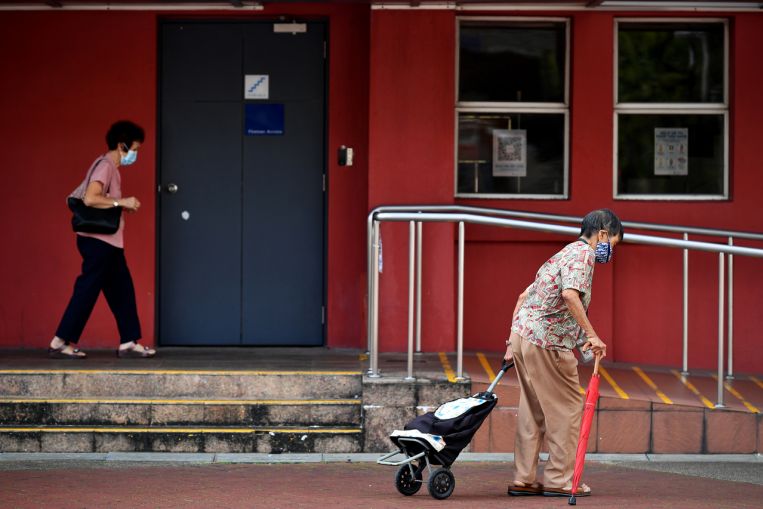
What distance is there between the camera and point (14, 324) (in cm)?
1038

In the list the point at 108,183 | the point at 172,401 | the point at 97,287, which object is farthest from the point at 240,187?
the point at 172,401

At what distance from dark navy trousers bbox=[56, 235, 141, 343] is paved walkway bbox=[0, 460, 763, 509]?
1.45 m

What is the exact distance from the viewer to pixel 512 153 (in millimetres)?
10406

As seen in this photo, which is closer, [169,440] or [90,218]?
[169,440]

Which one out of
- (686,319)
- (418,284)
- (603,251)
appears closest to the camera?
(603,251)

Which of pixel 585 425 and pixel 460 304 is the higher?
pixel 460 304

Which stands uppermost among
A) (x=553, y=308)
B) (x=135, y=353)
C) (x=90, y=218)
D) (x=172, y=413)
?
(x=90, y=218)

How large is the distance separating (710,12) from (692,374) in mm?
2922

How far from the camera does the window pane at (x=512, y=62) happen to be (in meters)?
10.4

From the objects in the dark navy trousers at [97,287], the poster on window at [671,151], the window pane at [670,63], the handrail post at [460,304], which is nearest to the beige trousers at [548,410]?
the handrail post at [460,304]

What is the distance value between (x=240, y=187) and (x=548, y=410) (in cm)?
416

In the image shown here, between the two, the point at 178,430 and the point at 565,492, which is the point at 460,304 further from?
the point at 178,430

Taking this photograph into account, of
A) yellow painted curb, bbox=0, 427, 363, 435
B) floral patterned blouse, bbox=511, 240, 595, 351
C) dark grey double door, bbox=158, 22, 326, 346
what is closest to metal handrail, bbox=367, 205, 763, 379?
dark grey double door, bbox=158, 22, 326, 346

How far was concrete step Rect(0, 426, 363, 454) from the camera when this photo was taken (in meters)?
8.38
